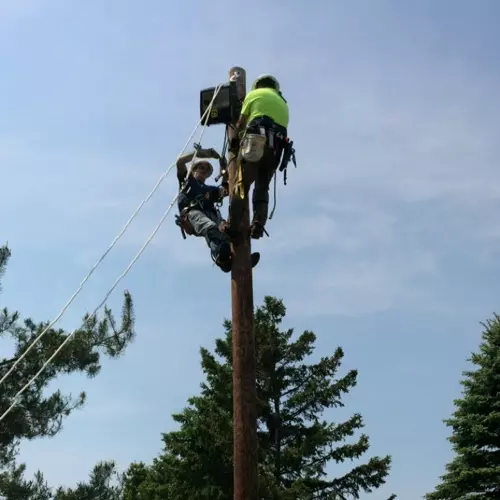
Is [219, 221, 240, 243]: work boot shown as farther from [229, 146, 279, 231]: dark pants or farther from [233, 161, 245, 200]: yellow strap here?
[233, 161, 245, 200]: yellow strap

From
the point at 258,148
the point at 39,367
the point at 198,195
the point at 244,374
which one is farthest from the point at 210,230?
→ the point at 39,367

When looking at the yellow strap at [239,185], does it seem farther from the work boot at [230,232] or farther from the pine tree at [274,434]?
the pine tree at [274,434]

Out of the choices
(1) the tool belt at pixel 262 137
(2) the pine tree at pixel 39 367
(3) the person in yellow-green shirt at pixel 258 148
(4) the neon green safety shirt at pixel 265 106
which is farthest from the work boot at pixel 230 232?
(2) the pine tree at pixel 39 367

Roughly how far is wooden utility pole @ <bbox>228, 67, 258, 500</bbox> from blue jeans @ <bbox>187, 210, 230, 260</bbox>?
14 cm

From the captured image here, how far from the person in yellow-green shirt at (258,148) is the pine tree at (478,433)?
46.1ft

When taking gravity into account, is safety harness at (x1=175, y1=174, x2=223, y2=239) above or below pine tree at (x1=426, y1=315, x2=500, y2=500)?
below

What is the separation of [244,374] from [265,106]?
2553 mm

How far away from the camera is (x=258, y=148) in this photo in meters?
6.32

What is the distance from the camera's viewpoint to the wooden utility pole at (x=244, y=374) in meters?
5.08

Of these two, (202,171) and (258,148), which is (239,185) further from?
(202,171)

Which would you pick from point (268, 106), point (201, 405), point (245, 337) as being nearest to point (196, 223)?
point (268, 106)

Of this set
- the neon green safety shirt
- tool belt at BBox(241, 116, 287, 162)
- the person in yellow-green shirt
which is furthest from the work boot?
the neon green safety shirt

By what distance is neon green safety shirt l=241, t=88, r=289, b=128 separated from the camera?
6.58 m

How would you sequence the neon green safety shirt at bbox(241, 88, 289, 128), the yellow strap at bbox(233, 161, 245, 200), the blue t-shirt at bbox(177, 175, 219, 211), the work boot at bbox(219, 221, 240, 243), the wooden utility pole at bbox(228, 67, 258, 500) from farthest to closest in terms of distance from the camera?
the blue t-shirt at bbox(177, 175, 219, 211) < the neon green safety shirt at bbox(241, 88, 289, 128) < the yellow strap at bbox(233, 161, 245, 200) < the work boot at bbox(219, 221, 240, 243) < the wooden utility pole at bbox(228, 67, 258, 500)
